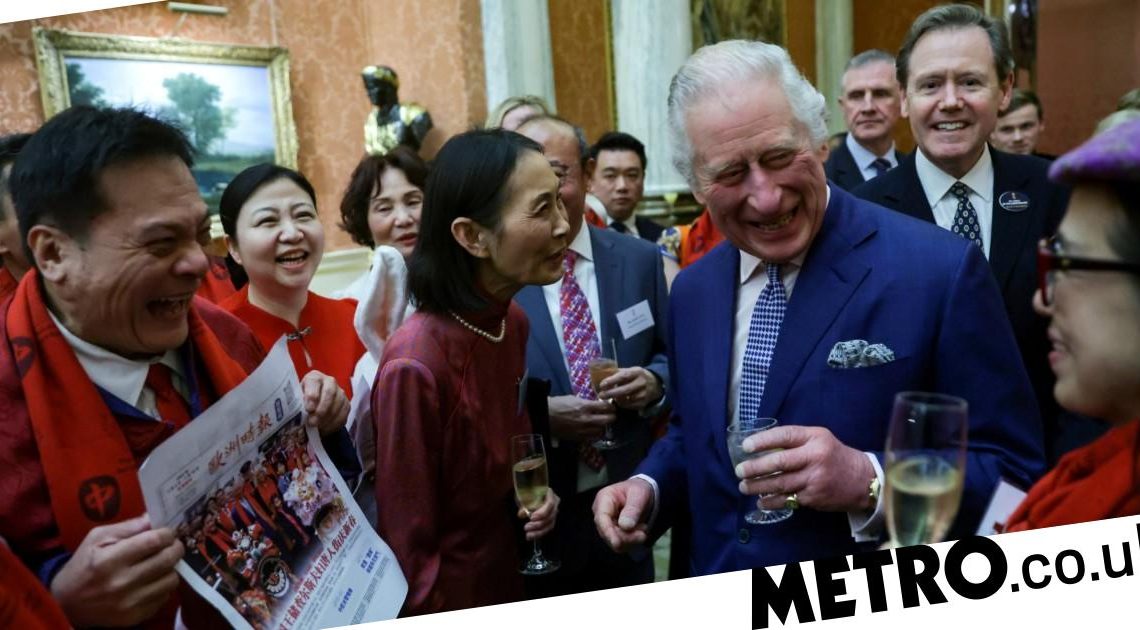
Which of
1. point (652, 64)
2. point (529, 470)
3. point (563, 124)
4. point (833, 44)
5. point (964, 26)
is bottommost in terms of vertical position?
point (529, 470)

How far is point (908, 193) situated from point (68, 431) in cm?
146

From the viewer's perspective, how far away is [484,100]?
20.1 feet

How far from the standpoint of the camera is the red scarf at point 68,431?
3.54 ft

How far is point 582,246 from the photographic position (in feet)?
7.47

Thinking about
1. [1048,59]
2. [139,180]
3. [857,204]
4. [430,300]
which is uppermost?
[1048,59]

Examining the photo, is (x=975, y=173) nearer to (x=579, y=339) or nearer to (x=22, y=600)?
(x=579, y=339)

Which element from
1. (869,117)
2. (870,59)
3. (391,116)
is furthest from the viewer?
(391,116)

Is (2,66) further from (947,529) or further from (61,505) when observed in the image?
(947,529)

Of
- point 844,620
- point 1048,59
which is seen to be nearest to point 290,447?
point 844,620

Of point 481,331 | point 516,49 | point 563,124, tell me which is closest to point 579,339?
point 481,331

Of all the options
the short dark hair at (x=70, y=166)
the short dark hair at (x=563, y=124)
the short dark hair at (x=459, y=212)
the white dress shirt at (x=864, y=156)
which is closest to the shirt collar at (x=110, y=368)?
the short dark hair at (x=70, y=166)

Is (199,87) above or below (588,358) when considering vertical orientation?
above

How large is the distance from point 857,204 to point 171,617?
1.23 metres

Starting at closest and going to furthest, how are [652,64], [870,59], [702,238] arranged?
[702,238] → [870,59] → [652,64]
